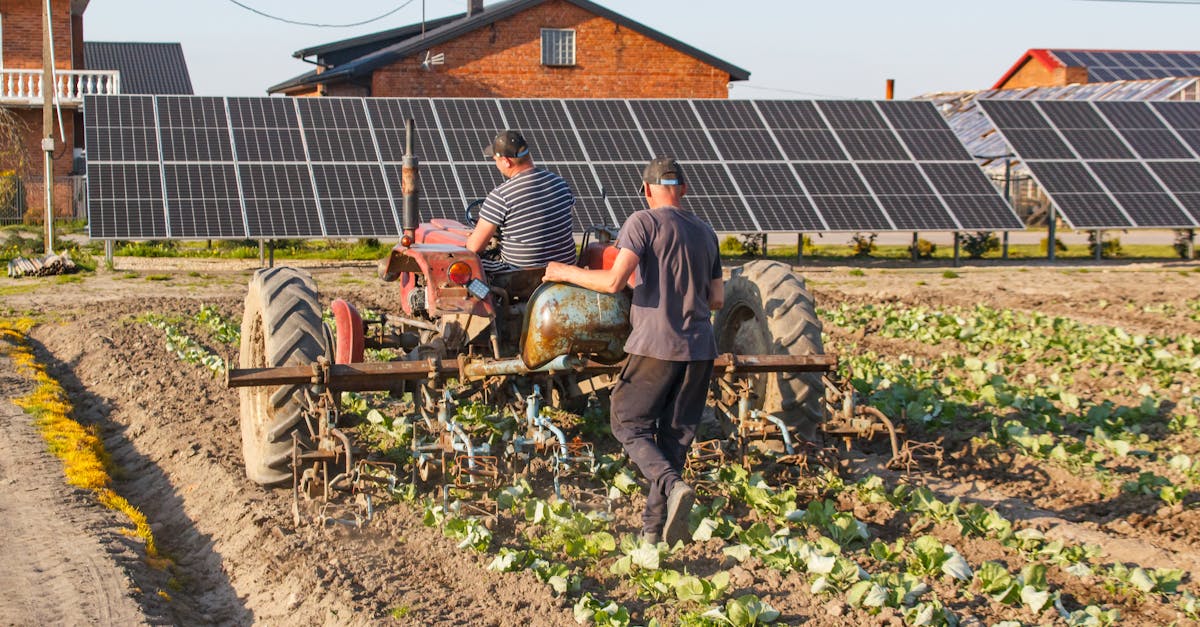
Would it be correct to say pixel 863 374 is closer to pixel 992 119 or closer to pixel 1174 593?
pixel 1174 593

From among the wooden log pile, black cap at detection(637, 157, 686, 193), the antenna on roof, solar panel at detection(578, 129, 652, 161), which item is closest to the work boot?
black cap at detection(637, 157, 686, 193)

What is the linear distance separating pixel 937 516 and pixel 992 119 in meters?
20.9

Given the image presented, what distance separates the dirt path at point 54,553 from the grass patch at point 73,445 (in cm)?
11

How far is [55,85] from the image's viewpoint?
35031 millimetres

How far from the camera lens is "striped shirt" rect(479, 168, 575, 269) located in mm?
7449

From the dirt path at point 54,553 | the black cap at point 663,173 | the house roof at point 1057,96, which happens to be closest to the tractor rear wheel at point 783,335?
the black cap at point 663,173

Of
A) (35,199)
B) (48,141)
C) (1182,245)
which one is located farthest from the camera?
(35,199)

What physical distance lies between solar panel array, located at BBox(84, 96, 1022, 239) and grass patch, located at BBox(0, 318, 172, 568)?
7.90 meters

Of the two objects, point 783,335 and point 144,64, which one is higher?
point 144,64

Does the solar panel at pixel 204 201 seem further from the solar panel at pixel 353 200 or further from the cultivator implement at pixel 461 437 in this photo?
the cultivator implement at pixel 461 437

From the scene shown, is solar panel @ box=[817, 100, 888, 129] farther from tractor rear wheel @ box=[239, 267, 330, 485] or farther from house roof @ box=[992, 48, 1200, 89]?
house roof @ box=[992, 48, 1200, 89]

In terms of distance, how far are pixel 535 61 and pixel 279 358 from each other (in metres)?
30.0

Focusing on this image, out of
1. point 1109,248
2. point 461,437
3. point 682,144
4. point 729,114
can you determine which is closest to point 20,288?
point 682,144

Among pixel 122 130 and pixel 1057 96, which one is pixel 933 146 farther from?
pixel 1057 96
